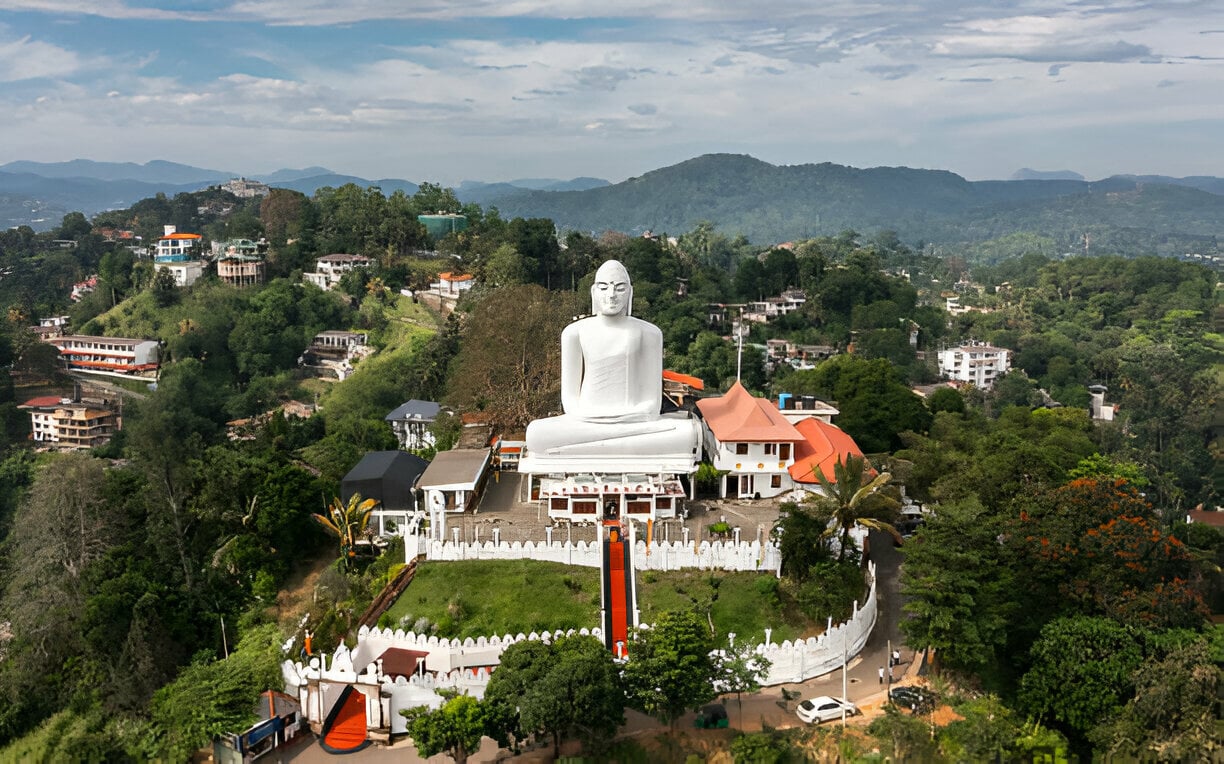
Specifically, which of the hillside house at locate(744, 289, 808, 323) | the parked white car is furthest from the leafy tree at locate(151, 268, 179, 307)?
the parked white car

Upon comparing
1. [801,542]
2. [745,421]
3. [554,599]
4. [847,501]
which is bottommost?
[554,599]

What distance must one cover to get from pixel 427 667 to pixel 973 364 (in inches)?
1920

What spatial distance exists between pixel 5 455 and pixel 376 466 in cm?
3030

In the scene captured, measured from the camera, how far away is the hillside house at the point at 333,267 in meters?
59.8

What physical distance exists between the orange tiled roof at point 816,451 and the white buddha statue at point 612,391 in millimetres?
2589

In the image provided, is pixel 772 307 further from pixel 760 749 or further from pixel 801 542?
pixel 760 749

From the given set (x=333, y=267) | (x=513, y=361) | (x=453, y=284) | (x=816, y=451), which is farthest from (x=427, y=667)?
(x=333, y=267)

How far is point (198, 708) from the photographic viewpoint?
1599cm

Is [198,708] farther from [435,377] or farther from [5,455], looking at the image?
[5,455]

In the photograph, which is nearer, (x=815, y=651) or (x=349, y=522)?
(x=815, y=651)

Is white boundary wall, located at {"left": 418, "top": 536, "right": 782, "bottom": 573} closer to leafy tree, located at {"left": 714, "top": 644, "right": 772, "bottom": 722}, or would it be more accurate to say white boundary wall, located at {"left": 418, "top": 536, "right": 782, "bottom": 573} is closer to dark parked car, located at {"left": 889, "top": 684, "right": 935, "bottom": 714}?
leafy tree, located at {"left": 714, "top": 644, "right": 772, "bottom": 722}

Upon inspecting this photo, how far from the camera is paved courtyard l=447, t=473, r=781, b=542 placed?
2025 cm

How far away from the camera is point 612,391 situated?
22047 mm

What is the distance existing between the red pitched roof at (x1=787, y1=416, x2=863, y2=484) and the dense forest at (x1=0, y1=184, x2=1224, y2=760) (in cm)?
155
